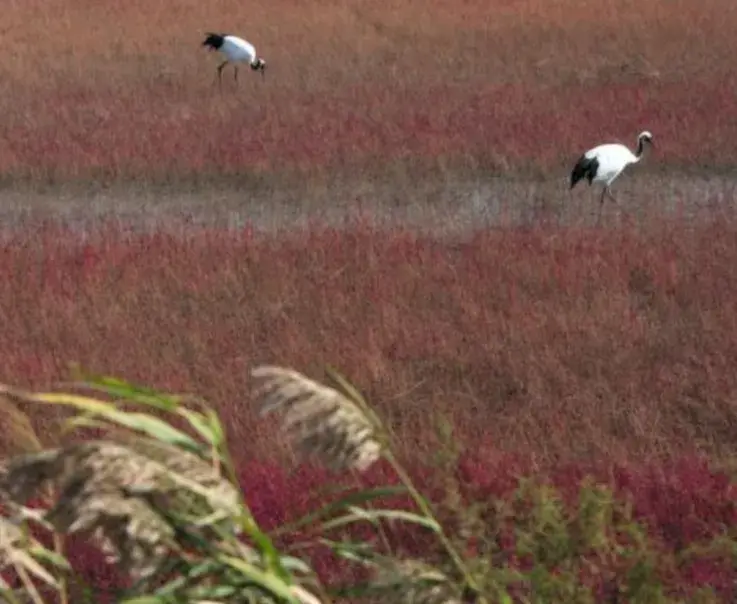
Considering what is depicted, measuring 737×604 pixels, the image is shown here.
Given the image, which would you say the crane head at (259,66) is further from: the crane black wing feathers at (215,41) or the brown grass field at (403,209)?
the crane black wing feathers at (215,41)

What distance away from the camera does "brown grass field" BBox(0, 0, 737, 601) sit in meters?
7.20

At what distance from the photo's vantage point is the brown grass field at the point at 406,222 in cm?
720

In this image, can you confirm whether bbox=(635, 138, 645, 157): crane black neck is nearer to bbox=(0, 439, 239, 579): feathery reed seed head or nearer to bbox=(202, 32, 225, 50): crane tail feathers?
bbox=(202, 32, 225, 50): crane tail feathers

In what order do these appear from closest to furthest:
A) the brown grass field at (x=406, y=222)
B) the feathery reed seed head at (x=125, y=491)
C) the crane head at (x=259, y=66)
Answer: the feathery reed seed head at (x=125, y=491)
the brown grass field at (x=406, y=222)
the crane head at (x=259, y=66)

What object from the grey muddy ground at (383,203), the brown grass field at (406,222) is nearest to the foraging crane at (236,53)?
the brown grass field at (406,222)

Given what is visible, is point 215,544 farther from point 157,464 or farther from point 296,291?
point 296,291

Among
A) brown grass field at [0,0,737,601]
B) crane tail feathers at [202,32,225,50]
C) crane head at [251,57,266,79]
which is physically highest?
crane tail feathers at [202,32,225,50]

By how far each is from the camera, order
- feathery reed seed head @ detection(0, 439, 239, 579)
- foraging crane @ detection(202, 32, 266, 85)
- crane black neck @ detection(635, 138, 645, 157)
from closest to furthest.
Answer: feathery reed seed head @ detection(0, 439, 239, 579) < crane black neck @ detection(635, 138, 645, 157) < foraging crane @ detection(202, 32, 266, 85)

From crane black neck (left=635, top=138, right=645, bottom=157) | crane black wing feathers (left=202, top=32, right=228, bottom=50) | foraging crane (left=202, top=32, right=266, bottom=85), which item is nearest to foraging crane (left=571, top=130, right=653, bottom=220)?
crane black neck (left=635, top=138, right=645, bottom=157)

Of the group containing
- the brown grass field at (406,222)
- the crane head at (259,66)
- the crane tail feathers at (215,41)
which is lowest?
the brown grass field at (406,222)

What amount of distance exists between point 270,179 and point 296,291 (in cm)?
492

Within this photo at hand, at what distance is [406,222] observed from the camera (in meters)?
11.7

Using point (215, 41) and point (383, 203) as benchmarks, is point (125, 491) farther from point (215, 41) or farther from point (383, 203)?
point (215, 41)

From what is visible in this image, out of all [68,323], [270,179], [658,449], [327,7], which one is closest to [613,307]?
[658,449]
